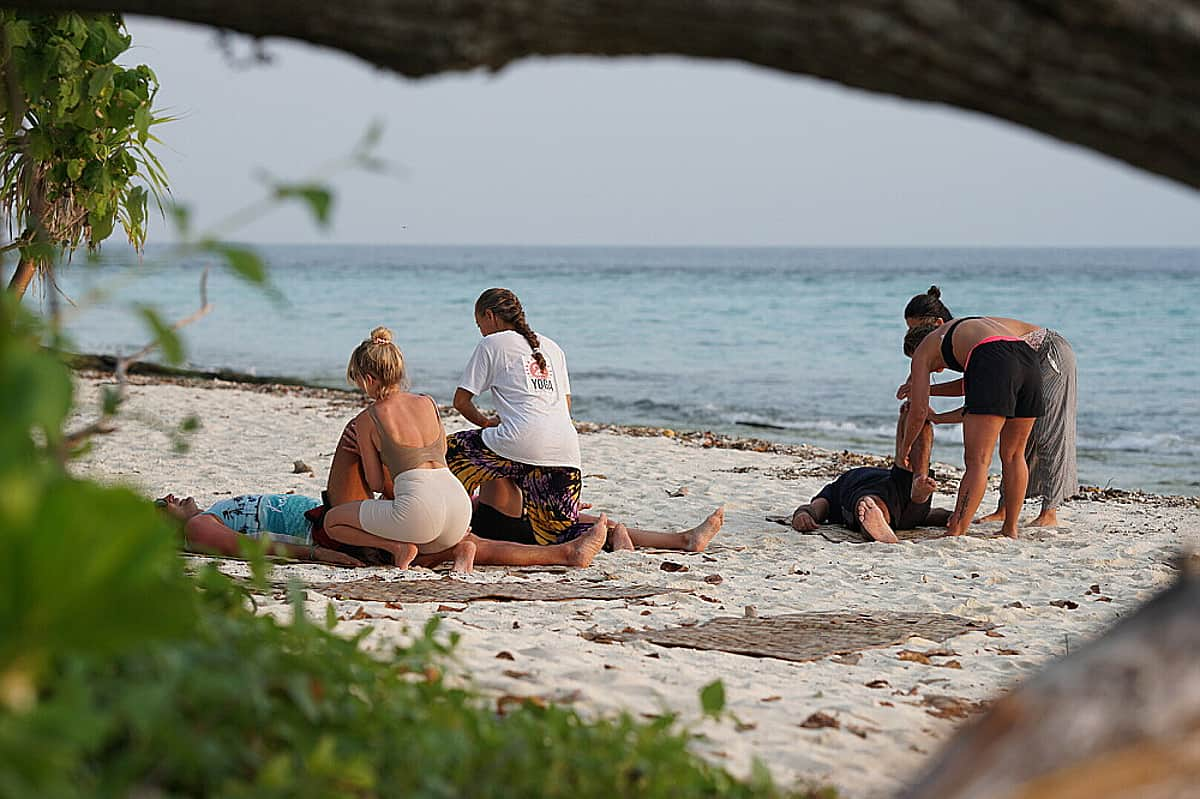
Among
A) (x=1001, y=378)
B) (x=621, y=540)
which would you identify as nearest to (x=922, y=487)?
(x=1001, y=378)

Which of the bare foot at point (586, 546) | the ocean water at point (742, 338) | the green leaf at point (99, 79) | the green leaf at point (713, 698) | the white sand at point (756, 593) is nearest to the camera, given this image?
the green leaf at point (713, 698)

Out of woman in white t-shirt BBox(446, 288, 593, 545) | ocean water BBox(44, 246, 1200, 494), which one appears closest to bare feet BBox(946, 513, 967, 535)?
woman in white t-shirt BBox(446, 288, 593, 545)

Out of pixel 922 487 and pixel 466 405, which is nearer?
pixel 466 405

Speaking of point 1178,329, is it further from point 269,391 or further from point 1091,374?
point 269,391

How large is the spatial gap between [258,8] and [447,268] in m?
69.8

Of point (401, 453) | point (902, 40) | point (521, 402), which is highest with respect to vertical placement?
point (902, 40)

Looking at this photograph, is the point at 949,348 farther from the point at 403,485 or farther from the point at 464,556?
the point at 403,485

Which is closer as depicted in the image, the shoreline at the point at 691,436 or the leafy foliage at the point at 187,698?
the leafy foliage at the point at 187,698

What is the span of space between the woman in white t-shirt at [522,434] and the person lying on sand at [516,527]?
0.17 ft

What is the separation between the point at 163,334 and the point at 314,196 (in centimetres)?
27

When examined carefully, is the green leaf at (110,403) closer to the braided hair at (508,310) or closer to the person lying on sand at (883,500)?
the braided hair at (508,310)

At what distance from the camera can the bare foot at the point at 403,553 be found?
Answer: 18.1 feet

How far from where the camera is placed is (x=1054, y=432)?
7.50 metres

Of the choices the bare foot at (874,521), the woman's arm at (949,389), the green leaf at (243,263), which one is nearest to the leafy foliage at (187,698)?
the green leaf at (243,263)
